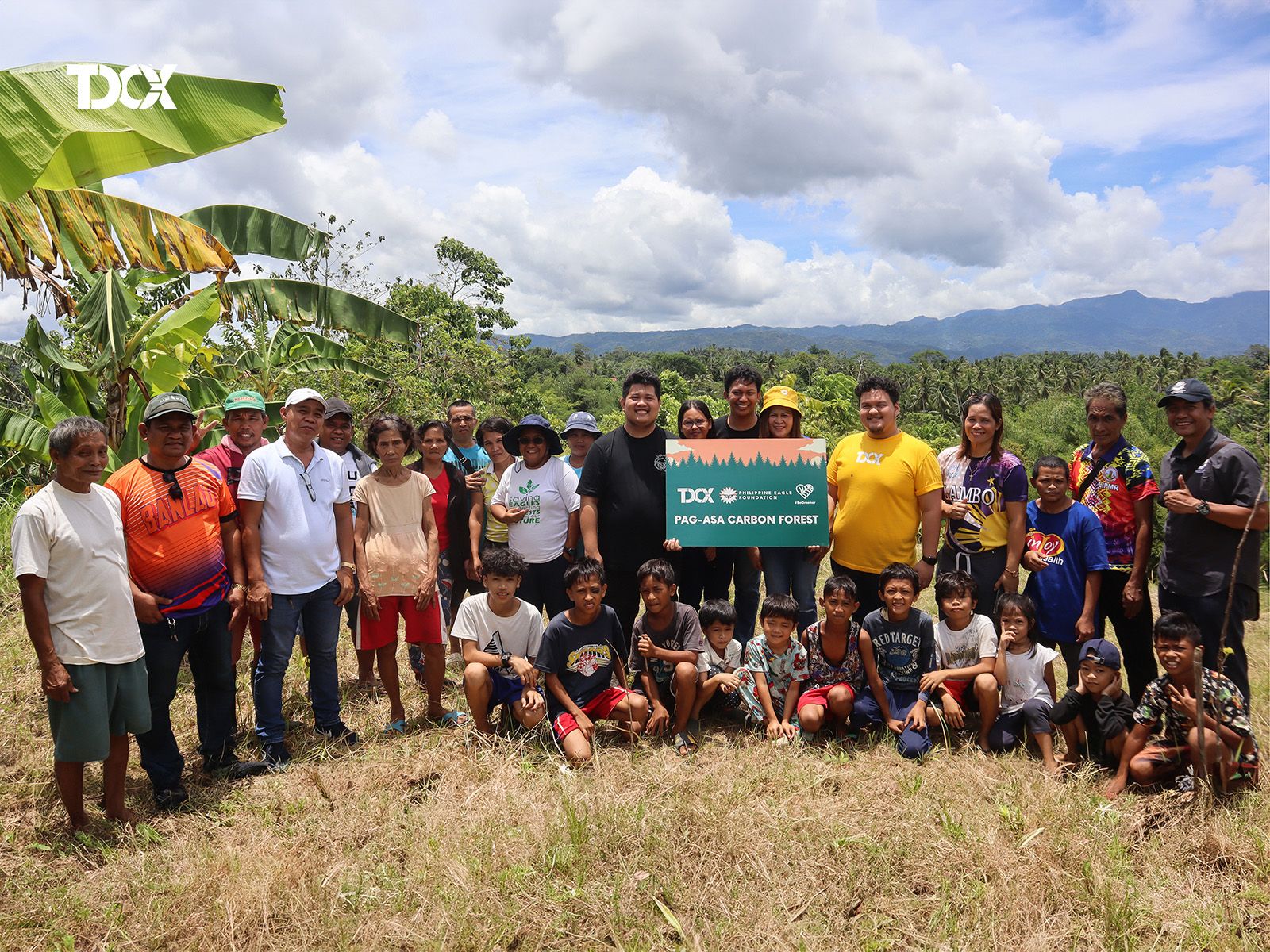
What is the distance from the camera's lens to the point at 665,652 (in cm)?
452

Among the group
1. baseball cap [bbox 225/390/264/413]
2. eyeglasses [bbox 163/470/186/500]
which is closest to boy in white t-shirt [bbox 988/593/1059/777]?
eyeglasses [bbox 163/470/186/500]

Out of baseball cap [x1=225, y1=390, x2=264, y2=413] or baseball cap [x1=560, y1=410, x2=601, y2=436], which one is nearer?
baseball cap [x1=225, y1=390, x2=264, y2=413]

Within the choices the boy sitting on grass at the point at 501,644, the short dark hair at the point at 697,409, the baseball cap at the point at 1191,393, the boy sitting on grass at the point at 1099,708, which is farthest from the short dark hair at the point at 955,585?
the boy sitting on grass at the point at 501,644

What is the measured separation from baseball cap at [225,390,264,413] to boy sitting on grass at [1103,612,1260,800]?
16.9 ft

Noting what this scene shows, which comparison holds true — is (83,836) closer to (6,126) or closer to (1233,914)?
(6,126)

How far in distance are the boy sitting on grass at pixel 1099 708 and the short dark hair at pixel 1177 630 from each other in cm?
30

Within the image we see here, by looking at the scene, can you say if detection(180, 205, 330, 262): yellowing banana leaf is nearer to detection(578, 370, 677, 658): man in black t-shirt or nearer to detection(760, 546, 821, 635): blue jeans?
detection(578, 370, 677, 658): man in black t-shirt

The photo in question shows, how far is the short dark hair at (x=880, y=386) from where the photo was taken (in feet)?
15.4

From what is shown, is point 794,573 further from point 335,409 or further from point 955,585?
point 335,409

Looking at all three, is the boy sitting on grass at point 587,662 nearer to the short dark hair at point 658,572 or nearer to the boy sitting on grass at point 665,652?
the boy sitting on grass at point 665,652

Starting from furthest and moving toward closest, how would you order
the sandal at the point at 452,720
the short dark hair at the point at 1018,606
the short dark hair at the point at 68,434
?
the sandal at the point at 452,720 < the short dark hair at the point at 1018,606 < the short dark hair at the point at 68,434

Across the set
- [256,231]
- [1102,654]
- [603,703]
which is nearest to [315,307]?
[256,231]

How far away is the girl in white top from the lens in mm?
5070

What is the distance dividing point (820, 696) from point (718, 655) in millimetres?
652
